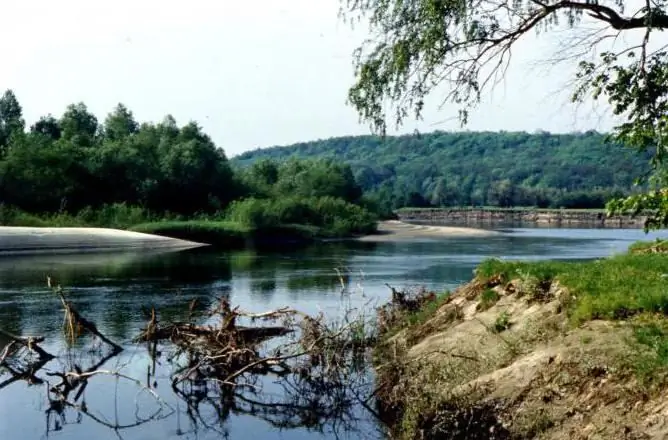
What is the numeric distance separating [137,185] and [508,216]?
335 feet

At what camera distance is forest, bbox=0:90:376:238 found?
79688mm

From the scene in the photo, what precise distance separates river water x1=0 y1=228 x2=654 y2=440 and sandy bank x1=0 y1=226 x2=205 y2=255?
13.4 feet

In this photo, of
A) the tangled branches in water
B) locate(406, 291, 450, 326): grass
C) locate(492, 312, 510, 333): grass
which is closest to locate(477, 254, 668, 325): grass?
locate(492, 312, 510, 333): grass

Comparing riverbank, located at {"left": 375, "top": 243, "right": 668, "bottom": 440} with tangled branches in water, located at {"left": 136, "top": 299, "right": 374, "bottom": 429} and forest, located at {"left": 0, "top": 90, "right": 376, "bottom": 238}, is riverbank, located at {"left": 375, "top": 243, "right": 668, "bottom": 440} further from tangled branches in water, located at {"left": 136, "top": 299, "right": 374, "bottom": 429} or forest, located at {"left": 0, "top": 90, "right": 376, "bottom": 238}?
forest, located at {"left": 0, "top": 90, "right": 376, "bottom": 238}

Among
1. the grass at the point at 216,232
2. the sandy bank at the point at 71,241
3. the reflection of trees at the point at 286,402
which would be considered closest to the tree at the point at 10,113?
the grass at the point at 216,232

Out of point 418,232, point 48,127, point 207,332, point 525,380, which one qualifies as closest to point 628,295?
point 525,380

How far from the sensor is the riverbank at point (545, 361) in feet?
33.1

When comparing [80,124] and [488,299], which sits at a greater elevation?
[80,124]

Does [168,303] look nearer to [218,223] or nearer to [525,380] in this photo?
[525,380]

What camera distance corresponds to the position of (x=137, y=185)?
90.2 m

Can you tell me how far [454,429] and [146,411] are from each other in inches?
237

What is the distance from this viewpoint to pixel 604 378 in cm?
1062

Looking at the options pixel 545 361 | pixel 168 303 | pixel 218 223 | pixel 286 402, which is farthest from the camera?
pixel 218 223

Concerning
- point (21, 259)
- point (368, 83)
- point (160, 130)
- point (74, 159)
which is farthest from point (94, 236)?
point (368, 83)
